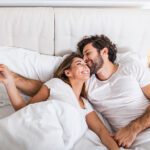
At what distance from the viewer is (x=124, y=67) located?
178 cm

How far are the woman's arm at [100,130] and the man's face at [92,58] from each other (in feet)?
0.86

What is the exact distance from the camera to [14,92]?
5.23 ft

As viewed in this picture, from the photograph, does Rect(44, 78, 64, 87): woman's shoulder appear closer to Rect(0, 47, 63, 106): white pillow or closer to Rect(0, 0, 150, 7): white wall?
Rect(0, 47, 63, 106): white pillow

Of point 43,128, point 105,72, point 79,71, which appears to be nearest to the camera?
point 43,128

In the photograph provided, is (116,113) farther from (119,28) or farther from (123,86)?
(119,28)

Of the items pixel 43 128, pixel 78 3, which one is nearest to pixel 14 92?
pixel 43 128

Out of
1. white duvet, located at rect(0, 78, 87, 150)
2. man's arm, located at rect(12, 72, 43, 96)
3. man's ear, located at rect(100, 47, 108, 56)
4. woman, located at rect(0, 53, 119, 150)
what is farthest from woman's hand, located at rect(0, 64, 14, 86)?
man's ear, located at rect(100, 47, 108, 56)

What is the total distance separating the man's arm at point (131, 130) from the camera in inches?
60.4

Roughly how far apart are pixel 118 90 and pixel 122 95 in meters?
0.04

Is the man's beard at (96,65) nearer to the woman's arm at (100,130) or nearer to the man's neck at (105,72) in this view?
the man's neck at (105,72)

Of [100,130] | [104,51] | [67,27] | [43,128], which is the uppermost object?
[67,27]

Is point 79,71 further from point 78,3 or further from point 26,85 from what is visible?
point 78,3

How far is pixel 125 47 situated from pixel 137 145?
0.70 m

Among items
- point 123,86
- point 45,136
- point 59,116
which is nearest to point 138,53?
point 123,86
